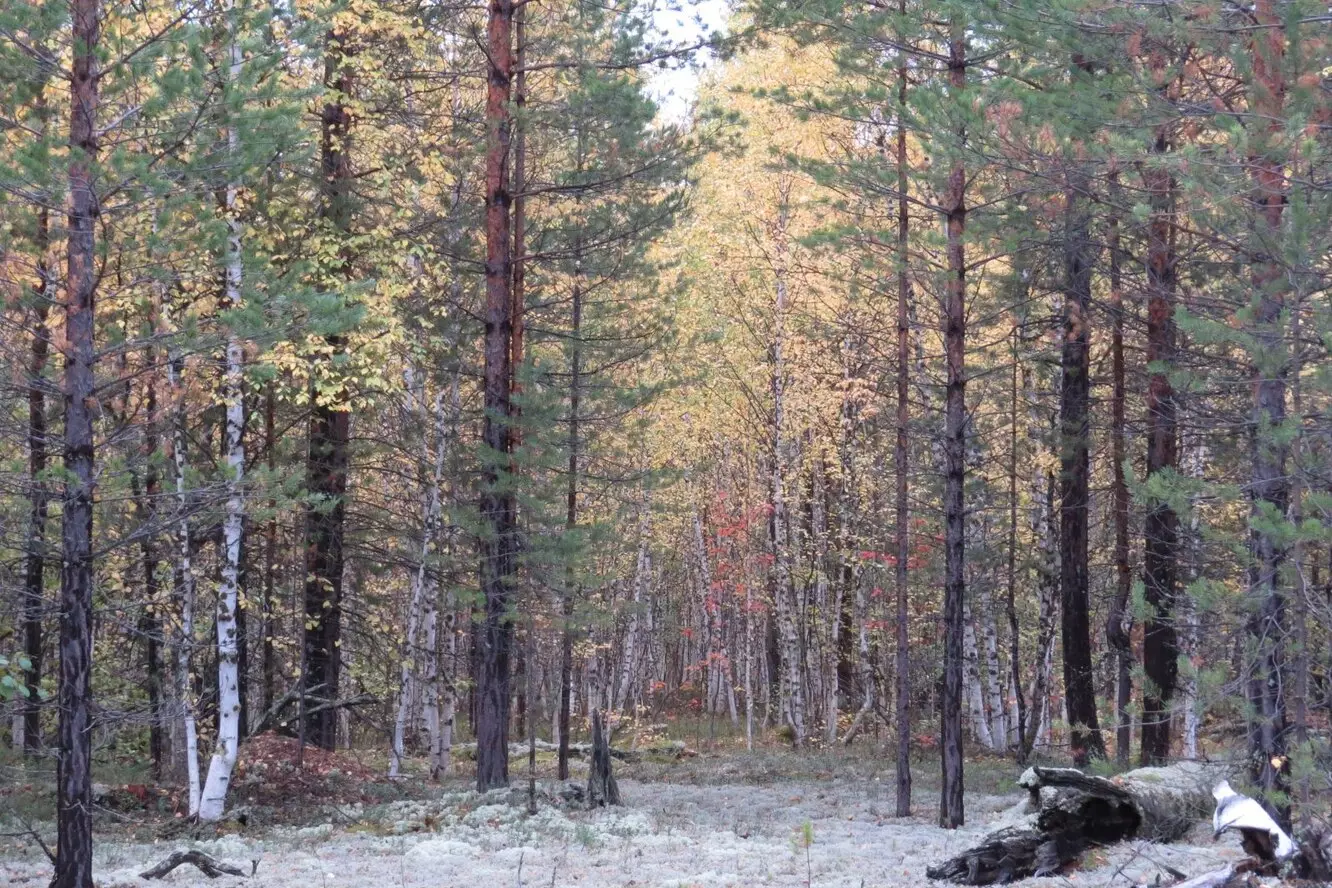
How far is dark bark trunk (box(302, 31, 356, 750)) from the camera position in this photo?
51.7 feet

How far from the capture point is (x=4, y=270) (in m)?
8.94

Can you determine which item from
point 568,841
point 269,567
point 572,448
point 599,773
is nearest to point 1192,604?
point 599,773

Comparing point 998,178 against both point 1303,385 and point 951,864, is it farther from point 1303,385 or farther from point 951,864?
point 951,864

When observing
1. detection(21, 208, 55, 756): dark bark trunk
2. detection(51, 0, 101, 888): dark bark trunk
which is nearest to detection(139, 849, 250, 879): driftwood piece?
detection(51, 0, 101, 888): dark bark trunk

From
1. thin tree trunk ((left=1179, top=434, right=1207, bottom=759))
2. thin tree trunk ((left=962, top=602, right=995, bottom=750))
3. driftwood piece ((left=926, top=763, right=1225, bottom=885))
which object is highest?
thin tree trunk ((left=1179, top=434, right=1207, bottom=759))

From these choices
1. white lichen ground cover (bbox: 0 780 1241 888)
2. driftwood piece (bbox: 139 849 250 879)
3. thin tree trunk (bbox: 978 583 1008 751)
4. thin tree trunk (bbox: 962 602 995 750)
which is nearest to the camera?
white lichen ground cover (bbox: 0 780 1241 888)

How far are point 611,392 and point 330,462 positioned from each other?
15.1 ft

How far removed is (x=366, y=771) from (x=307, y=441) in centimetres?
492

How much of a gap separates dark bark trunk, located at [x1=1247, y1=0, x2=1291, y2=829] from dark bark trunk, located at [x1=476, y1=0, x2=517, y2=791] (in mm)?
8140

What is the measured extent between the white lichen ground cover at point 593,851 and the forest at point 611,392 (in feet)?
0.35

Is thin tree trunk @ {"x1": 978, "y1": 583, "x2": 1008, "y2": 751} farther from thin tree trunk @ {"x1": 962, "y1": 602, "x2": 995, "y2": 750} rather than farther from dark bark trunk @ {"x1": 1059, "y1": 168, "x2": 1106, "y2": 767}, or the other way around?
dark bark trunk @ {"x1": 1059, "y1": 168, "x2": 1106, "y2": 767}

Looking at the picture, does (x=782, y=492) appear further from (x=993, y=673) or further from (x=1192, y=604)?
(x=1192, y=604)

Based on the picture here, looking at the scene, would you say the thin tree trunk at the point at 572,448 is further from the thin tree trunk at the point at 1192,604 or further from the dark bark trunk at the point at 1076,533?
the thin tree trunk at the point at 1192,604

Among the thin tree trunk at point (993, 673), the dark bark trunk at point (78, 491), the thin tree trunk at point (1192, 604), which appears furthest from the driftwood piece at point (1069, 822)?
the thin tree trunk at point (993, 673)
